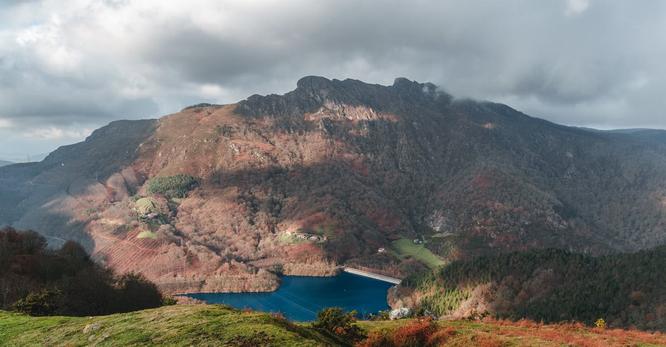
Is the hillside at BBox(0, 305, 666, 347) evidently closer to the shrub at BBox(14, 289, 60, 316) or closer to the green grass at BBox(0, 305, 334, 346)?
the green grass at BBox(0, 305, 334, 346)

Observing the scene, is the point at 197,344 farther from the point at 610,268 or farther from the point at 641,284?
the point at 610,268

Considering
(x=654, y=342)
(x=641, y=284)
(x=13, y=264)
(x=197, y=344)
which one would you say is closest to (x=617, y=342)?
(x=654, y=342)

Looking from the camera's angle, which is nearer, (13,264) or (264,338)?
(264,338)

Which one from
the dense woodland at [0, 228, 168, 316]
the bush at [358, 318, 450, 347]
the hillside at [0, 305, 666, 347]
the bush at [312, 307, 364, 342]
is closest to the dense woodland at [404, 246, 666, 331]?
the dense woodland at [0, 228, 168, 316]

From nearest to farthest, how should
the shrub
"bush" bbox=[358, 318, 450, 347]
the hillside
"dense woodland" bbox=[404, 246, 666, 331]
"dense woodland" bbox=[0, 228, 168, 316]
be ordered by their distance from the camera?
the hillside, "bush" bbox=[358, 318, 450, 347], the shrub, "dense woodland" bbox=[0, 228, 168, 316], "dense woodland" bbox=[404, 246, 666, 331]

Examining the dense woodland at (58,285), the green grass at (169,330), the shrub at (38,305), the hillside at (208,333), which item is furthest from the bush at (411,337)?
the dense woodland at (58,285)

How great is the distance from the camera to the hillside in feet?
92.5

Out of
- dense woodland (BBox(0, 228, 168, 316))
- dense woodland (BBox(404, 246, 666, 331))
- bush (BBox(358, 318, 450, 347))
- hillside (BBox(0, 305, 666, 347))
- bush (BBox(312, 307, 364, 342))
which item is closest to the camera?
hillside (BBox(0, 305, 666, 347))

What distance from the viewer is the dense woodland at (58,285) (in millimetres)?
56250

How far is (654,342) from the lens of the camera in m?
40.6

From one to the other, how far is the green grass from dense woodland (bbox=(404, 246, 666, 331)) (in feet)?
379

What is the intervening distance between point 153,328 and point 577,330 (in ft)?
133

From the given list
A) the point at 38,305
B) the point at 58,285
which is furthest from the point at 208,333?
the point at 58,285

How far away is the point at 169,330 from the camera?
100 feet
